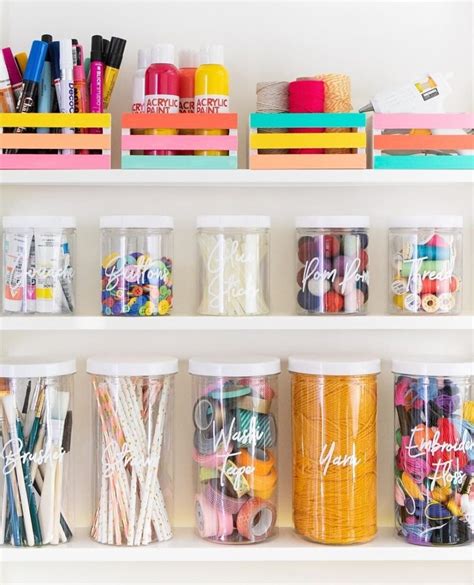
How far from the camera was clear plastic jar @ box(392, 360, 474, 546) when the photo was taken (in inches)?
46.6

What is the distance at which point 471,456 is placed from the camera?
3.91ft

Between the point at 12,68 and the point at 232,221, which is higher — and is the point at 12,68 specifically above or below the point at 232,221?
above

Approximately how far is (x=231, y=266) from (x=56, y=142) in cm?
30

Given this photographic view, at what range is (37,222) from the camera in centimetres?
122

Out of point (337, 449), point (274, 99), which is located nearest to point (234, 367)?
point (337, 449)

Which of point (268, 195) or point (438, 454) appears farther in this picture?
point (268, 195)

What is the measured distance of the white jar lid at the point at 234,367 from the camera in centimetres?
119

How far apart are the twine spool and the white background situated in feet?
0.39

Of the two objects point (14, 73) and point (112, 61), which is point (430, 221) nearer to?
point (112, 61)

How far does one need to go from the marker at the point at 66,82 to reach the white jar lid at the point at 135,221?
0.36 feet

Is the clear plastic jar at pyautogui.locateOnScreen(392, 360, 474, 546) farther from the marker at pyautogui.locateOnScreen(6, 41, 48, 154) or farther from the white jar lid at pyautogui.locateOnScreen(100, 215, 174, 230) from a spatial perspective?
the marker at pyautogui.locateOnScreen(6, 41, 48, 154)

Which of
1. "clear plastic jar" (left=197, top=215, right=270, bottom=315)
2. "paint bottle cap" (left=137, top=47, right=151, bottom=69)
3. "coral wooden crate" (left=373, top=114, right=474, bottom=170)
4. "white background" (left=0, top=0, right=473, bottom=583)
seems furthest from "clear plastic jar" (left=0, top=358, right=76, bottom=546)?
"coral wooden crate" (left=373, top=114, right=474, bottom=170)
